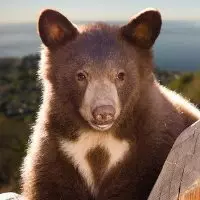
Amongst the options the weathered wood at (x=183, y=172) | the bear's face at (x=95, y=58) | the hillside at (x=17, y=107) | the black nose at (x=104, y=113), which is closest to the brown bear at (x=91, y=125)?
the bear's face at (x=95, y=58)

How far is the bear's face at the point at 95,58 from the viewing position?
15.9ft

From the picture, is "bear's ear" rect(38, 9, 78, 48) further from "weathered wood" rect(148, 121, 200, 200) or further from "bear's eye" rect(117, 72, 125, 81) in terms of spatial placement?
"weathered wood" rect(148, 121, 200, 200)

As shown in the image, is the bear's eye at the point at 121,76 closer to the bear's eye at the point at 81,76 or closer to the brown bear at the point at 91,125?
the brown bear at the point at 91,125

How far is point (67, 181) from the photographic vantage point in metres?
5.01

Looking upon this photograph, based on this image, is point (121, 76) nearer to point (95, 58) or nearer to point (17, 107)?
point (95, 58)

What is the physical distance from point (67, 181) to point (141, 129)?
0.73 m

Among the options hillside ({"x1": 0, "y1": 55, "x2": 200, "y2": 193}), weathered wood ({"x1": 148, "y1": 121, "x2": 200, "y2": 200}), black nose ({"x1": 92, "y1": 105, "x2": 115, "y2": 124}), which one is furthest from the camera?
hillside ({"x1": 0, "y1": 55, "x2": 200, "y2": 193})

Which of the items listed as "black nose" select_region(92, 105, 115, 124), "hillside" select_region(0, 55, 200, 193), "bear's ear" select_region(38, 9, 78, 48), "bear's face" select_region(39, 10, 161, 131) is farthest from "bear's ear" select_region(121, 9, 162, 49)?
"hillside" select_region(0, 55, 200, 193)

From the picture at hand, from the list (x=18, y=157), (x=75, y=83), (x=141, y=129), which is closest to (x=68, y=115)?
(x=75, y=83)

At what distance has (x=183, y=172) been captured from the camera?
12.1 feet

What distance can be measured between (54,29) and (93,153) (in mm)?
1061

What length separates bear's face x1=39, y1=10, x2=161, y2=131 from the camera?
4.83m

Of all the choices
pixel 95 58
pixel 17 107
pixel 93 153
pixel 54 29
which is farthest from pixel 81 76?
pixel 17 107

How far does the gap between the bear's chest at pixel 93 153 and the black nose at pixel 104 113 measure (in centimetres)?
50
